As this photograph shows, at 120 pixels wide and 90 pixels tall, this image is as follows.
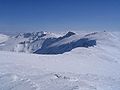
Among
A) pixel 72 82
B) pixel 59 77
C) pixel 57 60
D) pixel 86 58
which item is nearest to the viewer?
pixel 72 82

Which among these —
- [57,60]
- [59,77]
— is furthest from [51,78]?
[57,60]

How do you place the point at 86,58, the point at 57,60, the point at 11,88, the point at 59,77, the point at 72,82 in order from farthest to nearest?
the point at 86,58, the point at 57,60, the point at 59,77, the point at 72,82, the point at 11,88

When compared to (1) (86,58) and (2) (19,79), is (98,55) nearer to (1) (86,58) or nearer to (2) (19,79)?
(1) (86,58)

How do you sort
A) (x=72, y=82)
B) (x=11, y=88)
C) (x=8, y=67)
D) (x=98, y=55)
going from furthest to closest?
(x=98, y=55)
(x=8, y=67)
(x=72, y=82)
(x=11, y=88)

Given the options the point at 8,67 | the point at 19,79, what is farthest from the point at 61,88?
the point at 8,67

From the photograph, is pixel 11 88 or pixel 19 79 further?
pixel 19 79

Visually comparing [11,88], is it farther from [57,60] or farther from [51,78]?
[57,60]

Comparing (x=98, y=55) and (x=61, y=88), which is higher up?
(x=98, y=55)

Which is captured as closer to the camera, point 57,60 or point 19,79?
point 19,79

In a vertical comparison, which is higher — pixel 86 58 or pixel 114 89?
pixel 86 58
